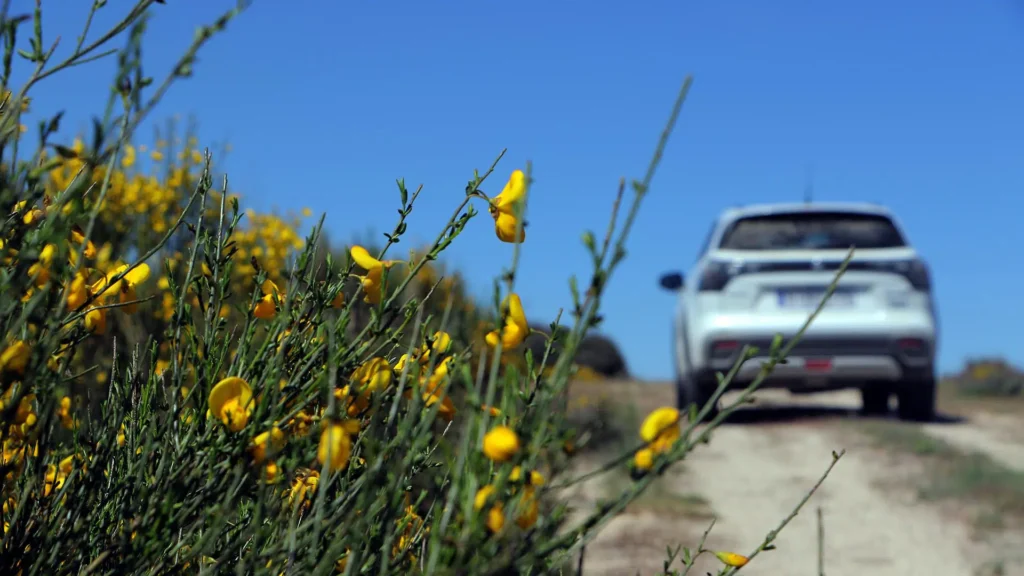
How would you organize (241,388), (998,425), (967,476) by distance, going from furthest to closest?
1. (998,425)
2. (967,476)
3. (241,388)

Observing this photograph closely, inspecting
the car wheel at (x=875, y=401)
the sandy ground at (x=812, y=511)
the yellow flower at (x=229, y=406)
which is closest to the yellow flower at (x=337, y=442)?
the yellow flower at (x=229, y=406)

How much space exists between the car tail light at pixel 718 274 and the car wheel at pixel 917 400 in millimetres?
1828

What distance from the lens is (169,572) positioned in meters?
1.58

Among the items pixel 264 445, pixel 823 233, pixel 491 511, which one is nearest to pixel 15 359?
pixel 264 445

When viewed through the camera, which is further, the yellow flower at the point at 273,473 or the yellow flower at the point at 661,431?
the yellow flower at the point at 273,473

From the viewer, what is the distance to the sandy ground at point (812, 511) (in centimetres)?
547

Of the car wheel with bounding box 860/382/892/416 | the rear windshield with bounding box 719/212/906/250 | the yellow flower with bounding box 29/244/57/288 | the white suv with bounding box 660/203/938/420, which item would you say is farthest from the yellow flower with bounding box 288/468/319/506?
the car wheel with bounding box 860/382/892/416

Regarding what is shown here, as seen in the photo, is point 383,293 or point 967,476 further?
point 967,476

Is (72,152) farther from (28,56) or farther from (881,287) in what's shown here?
(881,287)

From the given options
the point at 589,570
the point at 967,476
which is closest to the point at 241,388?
the point at 589,570

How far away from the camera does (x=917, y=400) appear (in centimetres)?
957

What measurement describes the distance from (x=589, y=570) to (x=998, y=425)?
6765 millimetres

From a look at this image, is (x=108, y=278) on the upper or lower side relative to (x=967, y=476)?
upper

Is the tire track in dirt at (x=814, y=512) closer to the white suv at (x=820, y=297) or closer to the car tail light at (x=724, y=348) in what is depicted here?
the white suv at (x=820, y=297)
